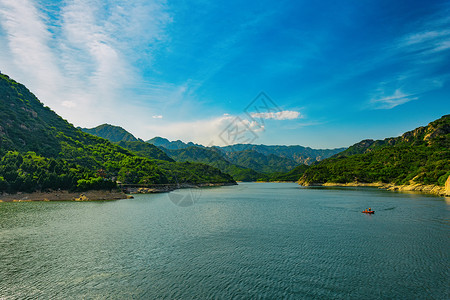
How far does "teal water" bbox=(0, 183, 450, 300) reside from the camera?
2134 centimetres

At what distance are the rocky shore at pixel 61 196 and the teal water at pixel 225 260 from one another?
50660 millimetres

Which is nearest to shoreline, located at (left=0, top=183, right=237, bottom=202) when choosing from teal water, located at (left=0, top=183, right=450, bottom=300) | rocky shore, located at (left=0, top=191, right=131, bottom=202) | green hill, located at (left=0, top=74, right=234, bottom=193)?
rocky shore, located at (left=0, top=191, right=131, bottom=202)

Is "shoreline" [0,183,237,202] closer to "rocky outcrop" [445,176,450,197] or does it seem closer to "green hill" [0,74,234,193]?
"green hill" [0,74,234,193]

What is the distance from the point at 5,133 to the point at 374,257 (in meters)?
171

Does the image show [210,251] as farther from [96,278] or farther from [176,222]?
[176,222]

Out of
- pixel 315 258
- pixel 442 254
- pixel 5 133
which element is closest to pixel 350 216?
pixel 442 254

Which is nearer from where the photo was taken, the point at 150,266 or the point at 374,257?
the point at 150,266

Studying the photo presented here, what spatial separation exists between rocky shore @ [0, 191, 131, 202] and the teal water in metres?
50.7

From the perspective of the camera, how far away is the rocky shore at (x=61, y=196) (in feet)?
296

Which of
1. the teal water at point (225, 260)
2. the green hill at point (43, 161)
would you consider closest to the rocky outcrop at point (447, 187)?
the teal water at point (225, 260)

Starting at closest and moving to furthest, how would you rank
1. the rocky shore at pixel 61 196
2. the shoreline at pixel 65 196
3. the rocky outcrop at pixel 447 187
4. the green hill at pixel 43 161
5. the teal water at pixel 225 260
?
the teal water at pixel 225 260 < the rocky shore at pixel 61 196 < the shoreline at pixel 65 196 < the green hill at pixel 43 161 < the rocky outcrop at pixel 447 187

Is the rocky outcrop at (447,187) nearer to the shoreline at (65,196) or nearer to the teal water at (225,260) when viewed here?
the teal water at (225,260)

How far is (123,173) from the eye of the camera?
152 metres

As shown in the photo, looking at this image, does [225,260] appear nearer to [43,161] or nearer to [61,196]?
Result: [61,196]
